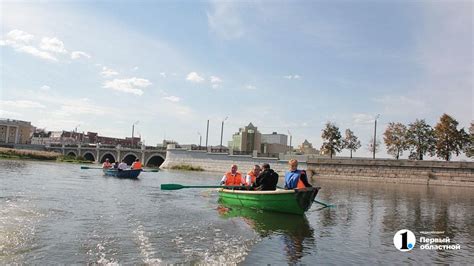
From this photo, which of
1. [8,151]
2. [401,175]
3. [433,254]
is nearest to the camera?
[433,254]

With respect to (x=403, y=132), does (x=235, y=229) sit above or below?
below

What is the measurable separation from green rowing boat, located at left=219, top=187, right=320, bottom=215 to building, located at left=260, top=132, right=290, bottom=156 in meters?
74.8

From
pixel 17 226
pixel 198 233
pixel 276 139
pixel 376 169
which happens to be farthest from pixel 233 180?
pixel 276 139

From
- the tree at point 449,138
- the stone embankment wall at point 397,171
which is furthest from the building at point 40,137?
the tree at point 449,138

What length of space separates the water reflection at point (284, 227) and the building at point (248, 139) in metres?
75.5

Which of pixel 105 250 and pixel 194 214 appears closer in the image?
pixel 105 250

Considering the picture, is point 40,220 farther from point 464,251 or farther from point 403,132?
point 403,132

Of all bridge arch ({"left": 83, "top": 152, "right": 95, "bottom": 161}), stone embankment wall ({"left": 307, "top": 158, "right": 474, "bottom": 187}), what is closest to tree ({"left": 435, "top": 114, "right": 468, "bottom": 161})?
stone embankment wall ({"left": 307, "top": 158, "right": 474, "bottom": 187})

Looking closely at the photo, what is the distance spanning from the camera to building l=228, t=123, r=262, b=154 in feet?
314

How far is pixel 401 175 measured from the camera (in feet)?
191

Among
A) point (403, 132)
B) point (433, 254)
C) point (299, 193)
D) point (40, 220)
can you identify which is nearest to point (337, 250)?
point (433, 254)

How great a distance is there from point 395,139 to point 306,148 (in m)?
30.6

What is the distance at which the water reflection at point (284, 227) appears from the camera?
1202 cm

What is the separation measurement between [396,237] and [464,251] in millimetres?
2050
